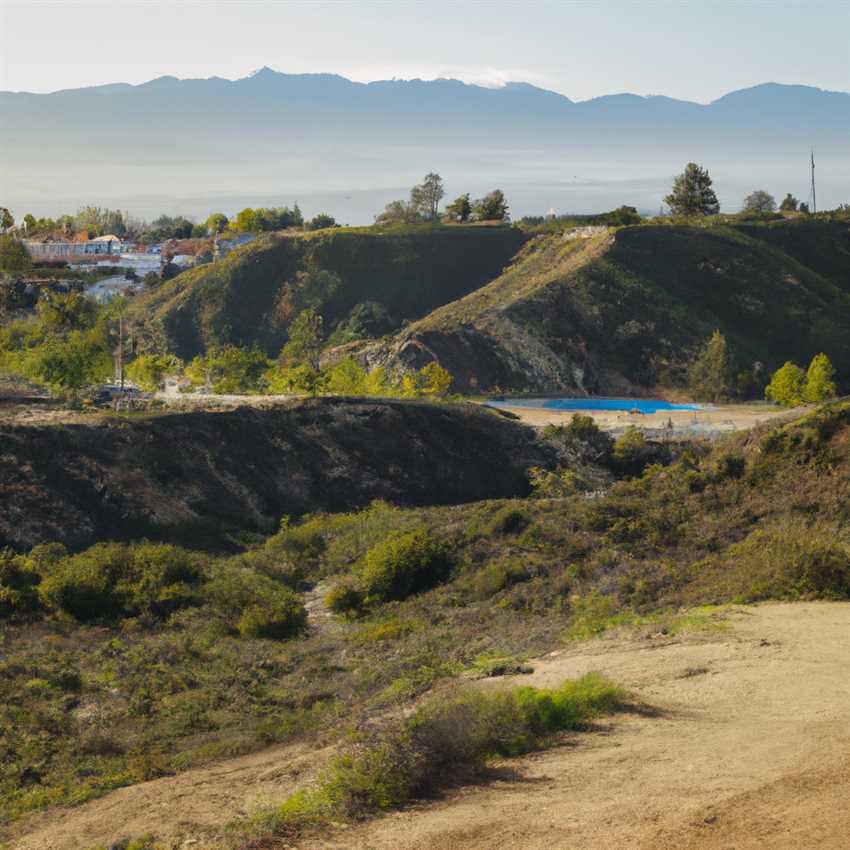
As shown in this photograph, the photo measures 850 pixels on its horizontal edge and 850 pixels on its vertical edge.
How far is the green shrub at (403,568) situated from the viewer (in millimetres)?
35438

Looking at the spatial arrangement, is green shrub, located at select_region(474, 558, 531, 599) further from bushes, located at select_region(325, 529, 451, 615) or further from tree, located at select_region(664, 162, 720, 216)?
tree, located at select_region(664, 162, 720, 216)

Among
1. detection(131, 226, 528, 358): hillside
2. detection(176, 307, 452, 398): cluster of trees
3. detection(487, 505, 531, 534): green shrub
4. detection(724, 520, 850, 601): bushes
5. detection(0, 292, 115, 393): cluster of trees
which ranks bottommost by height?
detection(487, 505, 531, 534): green shrub

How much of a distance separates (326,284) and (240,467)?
6470cm

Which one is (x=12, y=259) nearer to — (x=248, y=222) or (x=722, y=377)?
(x=248, y=222)

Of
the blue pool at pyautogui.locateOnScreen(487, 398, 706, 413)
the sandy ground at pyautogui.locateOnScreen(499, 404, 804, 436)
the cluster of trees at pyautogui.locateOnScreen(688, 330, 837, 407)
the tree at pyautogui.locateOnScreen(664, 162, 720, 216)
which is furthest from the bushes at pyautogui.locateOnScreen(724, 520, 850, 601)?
the tree at pyautogui.locateOnScreen(664, 162, 720, 216)

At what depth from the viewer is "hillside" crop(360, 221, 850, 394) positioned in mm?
92250

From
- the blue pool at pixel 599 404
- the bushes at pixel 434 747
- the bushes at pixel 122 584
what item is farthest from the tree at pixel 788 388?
the bushes at pixel 434 747

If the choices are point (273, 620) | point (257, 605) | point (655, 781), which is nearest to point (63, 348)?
point (257, 605)

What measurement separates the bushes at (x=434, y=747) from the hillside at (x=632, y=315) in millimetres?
69083

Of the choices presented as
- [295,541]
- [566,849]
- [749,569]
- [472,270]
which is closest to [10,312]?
[472,270]

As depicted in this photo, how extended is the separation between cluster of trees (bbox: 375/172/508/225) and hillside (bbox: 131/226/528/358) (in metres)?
13.2

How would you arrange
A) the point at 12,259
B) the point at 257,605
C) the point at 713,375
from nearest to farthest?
the point at 257,605 < the point at 713,375 < the point at 12,259

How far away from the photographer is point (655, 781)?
16766 mm

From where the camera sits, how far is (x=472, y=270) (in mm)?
119688
